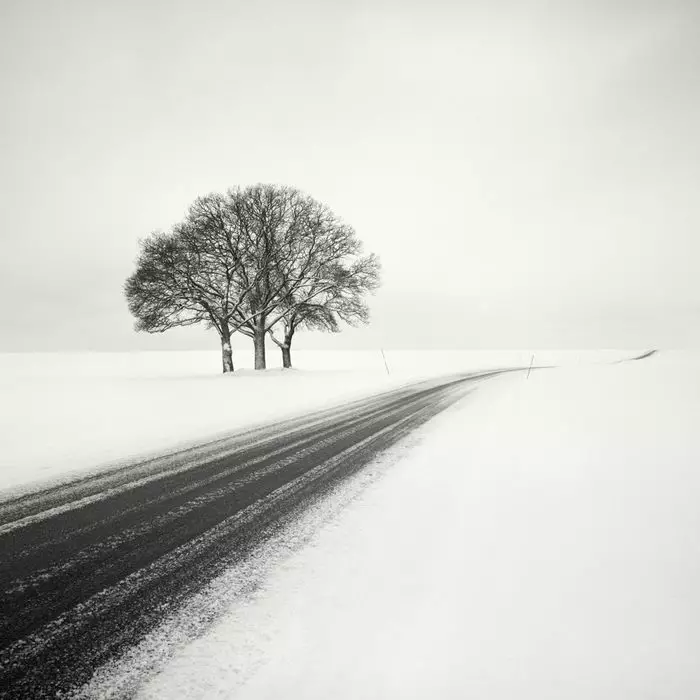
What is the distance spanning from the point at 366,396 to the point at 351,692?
13.1 metres

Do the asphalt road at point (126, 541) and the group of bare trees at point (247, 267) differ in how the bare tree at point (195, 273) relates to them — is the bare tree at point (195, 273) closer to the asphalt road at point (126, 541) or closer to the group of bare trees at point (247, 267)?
the group of bare trees at point (247, 267)

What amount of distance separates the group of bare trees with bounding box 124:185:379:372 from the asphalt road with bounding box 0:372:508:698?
62.7 feet

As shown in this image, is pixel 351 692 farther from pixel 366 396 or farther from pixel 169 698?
pixel 366 396

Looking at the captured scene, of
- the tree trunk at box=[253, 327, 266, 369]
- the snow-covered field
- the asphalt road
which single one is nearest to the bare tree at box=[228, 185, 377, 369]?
the tree trunk at box=[253, 327, 266, 369]

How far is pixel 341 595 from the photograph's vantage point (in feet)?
8.15

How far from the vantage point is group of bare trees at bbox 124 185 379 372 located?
22938 mm

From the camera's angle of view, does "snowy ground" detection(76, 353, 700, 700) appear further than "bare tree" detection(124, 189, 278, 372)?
No

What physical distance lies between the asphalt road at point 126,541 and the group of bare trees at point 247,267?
753 inches

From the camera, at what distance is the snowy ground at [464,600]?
1820 mm

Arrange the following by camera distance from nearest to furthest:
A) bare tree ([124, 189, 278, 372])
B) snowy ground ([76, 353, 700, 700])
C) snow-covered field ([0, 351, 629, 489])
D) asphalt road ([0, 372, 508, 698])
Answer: snowy ground ([76, 353, 700, 700])
asphalt road ([0, 372, 508, 698])
snow-covered field ([0, 351, 629, 489])
bare tree ([124, 189, 278, 372])

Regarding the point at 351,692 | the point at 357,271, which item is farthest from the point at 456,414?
the point at 357,271

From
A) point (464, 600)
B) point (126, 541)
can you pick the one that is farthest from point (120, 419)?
point (464, 600)

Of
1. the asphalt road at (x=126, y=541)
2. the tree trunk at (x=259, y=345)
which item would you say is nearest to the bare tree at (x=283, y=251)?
the tree trunk at (x=259, y=345)

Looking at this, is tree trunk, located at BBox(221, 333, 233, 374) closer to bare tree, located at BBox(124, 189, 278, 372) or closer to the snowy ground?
bare tree, located at BBox(124, 189, 278, 372)
